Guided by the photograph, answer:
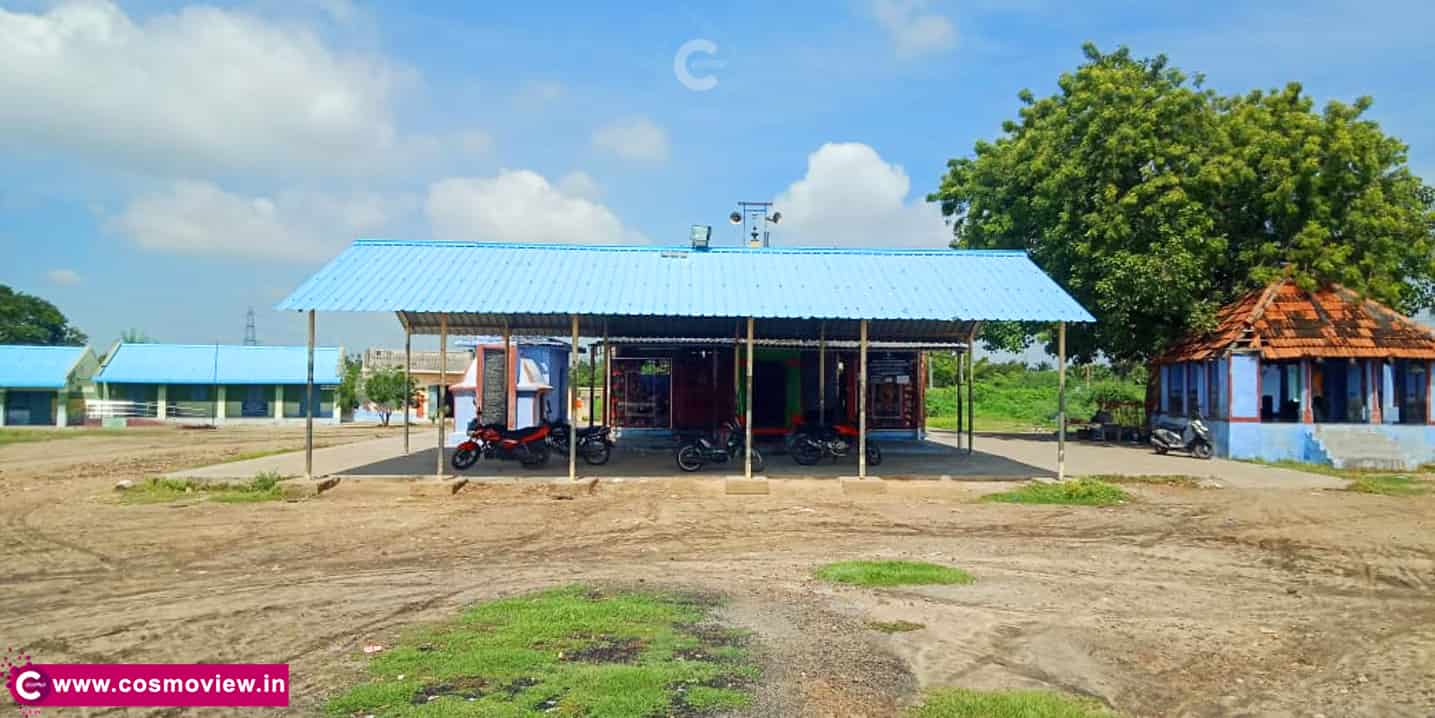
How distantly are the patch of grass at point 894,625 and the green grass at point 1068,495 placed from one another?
825 cm

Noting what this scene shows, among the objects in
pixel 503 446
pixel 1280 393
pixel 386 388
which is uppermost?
pixel 1280 393

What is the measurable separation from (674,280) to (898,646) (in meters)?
11.3

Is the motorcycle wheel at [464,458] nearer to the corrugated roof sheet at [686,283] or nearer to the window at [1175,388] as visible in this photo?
the corrugated roof sheet at [686,283]

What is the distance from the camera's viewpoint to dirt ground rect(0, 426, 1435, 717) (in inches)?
224

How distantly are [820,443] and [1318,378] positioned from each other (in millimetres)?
14148

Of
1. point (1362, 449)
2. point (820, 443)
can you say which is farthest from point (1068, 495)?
point (1362, 449)

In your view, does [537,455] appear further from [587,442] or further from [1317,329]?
[1317,329]

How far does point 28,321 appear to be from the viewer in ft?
207

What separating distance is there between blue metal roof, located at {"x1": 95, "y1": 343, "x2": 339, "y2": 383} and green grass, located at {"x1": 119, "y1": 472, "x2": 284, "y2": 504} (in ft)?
100

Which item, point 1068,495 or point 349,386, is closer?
point 1068,495

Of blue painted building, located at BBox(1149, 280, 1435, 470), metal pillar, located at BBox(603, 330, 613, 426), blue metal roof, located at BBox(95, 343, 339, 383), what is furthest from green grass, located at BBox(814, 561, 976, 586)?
blue metal roof, located at BBox(95, 343, 339, 383)

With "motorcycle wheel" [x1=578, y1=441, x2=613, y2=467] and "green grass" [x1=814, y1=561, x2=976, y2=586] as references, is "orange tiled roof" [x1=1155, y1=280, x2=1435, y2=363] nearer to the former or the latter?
"motorcycle wheel" [x1=578, y1=441, x2=613, y2=467]

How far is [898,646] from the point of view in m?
6.20

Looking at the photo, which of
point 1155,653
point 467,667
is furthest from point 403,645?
point 1155,653
